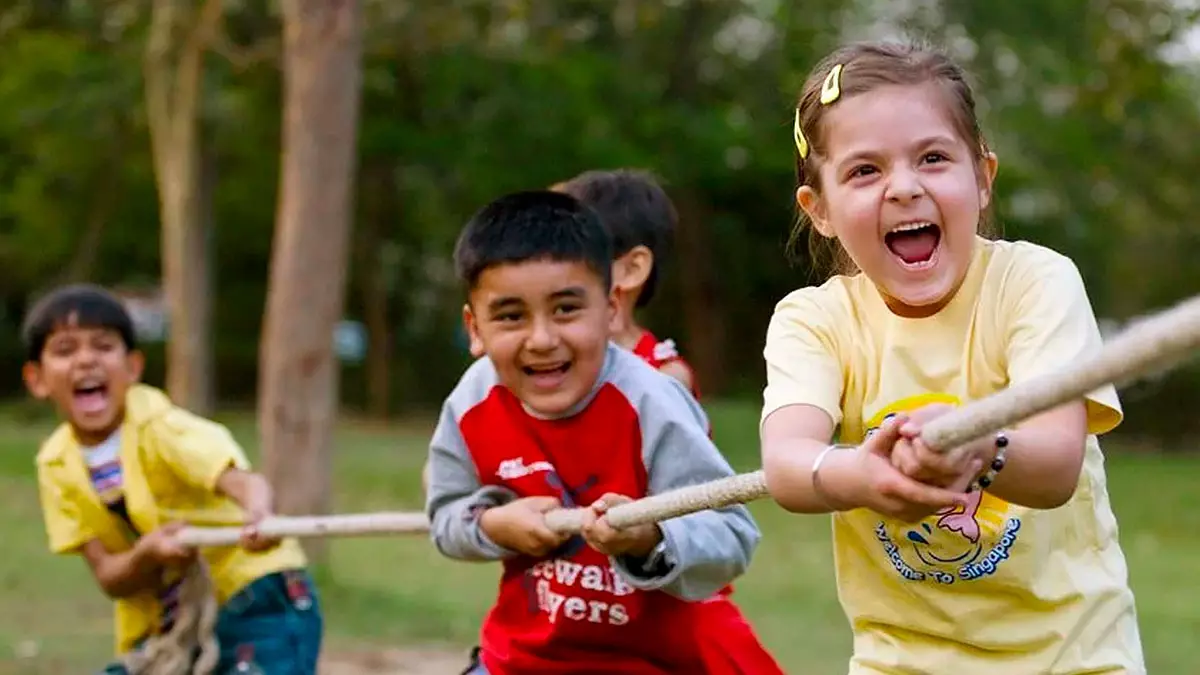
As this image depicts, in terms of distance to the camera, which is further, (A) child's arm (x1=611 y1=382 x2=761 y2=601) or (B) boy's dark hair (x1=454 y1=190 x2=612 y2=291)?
(B) boy's dark hair (x1=454 y1=190 x2=612 y2=291)

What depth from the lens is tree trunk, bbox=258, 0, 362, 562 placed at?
9305 millimetres

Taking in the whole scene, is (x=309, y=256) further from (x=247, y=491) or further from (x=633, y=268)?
(x=633, y=268)

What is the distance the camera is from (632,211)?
4.59m

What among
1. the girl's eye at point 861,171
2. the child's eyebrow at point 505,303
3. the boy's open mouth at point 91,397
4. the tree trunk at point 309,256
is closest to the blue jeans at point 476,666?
the child's eyebrow at point 505,303

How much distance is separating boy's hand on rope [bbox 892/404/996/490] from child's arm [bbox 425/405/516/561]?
5.02 feet

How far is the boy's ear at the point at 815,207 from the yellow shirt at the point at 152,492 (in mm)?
2704

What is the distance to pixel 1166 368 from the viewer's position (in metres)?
1.91

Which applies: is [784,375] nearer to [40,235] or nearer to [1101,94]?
[1101,94]

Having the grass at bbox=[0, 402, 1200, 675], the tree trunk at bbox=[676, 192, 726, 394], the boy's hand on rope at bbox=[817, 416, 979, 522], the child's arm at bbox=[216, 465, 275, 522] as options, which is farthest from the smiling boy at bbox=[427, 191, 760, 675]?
A: the tree trunk at bbox=[676, 192, 726, 394]

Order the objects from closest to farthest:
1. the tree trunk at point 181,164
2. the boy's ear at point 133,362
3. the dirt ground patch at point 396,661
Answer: the boy's ear at point 133,362, the dirt ground patch at point 396,661, the tree trunk at point 181,164

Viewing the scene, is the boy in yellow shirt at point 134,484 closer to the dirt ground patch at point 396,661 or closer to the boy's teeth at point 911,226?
the dirt ground patch at point 396,661

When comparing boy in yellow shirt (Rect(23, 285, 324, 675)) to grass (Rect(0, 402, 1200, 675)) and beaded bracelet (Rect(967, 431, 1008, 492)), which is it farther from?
beaded bracelet (Rect(967, 431, 1008, 492))

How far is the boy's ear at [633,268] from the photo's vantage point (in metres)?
4.44

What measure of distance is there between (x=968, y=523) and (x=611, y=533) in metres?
0.72
